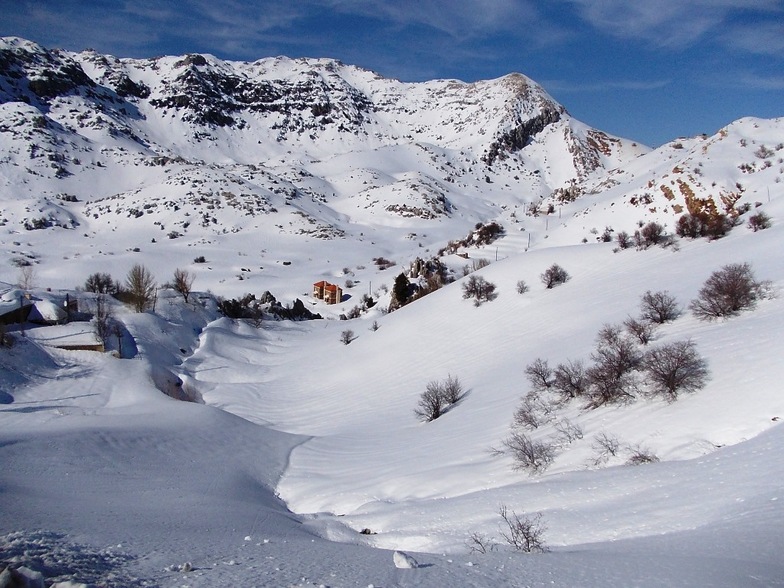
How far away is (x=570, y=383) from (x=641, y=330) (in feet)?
9.91

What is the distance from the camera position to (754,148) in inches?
1224

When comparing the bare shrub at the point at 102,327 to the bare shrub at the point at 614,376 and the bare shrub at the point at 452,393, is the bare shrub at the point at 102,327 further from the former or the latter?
the bare shrub at the point at 614,376

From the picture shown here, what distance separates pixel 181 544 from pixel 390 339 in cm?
1862

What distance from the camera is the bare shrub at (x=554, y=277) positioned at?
21844mm

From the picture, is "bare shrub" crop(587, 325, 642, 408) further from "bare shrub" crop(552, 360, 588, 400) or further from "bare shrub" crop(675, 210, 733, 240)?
"bare shrub" crop(675, 210, 733, 240)

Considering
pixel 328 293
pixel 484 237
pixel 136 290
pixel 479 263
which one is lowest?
pixel 328 293

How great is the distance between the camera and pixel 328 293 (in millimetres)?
43156

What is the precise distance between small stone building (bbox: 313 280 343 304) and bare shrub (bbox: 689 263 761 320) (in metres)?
32.4

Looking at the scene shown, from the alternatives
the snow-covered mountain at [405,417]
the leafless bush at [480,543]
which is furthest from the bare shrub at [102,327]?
the leafless bush at [480,543]

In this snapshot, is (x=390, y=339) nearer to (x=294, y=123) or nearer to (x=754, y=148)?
(x=754, y=148)

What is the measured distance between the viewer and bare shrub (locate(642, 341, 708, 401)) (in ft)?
31.0

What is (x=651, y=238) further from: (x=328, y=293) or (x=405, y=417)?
(x=328, y=293)

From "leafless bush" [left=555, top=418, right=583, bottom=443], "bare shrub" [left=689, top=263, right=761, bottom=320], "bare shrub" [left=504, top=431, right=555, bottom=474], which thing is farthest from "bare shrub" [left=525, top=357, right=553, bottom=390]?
"bare shrub" [left=689, top=263, right=761, bottom=320]

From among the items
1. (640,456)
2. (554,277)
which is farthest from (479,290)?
(640,456)
